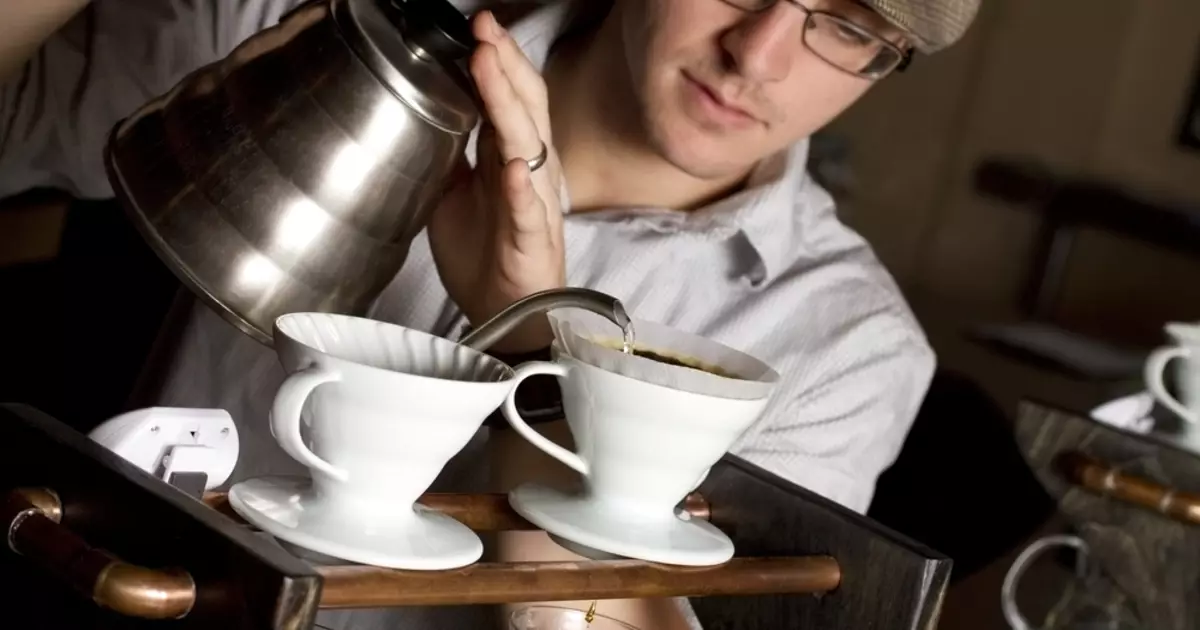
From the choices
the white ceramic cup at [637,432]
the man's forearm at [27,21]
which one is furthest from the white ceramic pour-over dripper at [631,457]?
the man's forearm at [27,21]

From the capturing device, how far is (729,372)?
0.65 metres

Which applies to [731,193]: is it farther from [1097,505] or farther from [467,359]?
[467,359]

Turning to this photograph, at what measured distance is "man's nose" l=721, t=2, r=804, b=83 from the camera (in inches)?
34.9

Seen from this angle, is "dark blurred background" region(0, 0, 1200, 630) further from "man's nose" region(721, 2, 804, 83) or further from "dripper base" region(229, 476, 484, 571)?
"dripper base" region(229, 476, 484, 571)

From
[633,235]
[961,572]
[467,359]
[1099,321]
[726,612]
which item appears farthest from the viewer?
[1099,321]

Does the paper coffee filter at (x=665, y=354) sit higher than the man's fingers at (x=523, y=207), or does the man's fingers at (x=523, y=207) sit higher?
the man's fingers at (x=523, y=207)

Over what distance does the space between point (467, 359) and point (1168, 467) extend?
717mm

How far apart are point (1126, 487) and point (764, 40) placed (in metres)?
0.48

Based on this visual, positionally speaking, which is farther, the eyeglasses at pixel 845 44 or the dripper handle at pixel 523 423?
the eyeglasses at pixel 845 44

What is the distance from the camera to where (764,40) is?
889mm

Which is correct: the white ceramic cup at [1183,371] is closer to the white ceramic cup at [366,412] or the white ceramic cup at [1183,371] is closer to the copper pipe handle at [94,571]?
the white ceramic cup at [366,412]

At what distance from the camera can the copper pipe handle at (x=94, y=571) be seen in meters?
0.47

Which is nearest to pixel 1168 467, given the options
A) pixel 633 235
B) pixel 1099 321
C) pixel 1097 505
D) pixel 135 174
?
pixel 1097 505

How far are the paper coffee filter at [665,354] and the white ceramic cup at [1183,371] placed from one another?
22.4 inches
